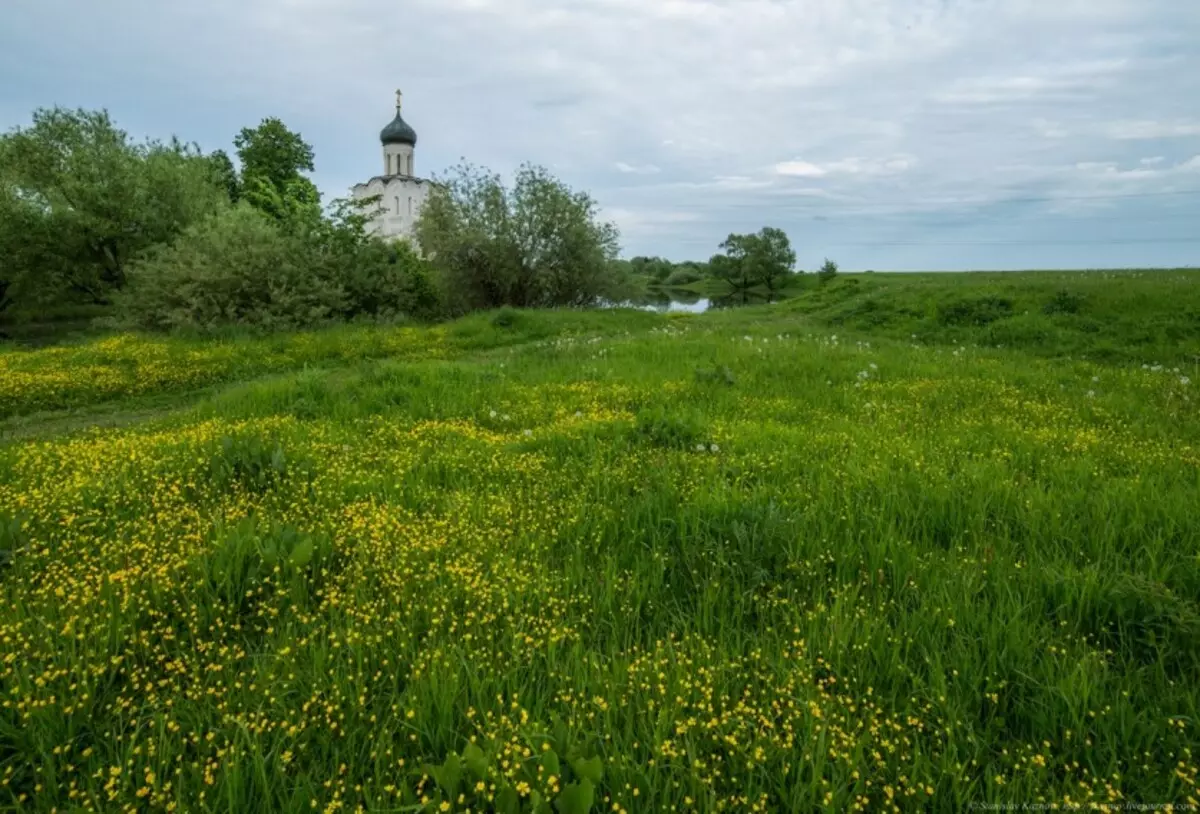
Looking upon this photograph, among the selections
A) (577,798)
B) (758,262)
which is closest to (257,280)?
(577,798)

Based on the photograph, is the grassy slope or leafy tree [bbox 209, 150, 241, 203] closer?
the grassy slope

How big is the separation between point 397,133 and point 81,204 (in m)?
46.4

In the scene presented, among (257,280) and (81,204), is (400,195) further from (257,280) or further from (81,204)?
(257,280)

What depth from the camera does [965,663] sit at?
310 centimetres

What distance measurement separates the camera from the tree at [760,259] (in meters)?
79.3

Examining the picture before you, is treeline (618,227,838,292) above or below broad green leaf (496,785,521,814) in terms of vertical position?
above


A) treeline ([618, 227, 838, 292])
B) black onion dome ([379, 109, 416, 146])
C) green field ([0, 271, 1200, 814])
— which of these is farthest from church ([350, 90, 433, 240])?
green field ([0, 271, 1200, 814])

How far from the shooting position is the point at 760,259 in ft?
259

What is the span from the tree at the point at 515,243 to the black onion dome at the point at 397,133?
4599cm

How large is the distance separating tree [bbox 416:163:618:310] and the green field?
68.7 feet

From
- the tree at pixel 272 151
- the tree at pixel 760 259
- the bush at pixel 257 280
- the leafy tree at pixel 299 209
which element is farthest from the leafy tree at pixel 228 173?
the tree at pixel 760 259

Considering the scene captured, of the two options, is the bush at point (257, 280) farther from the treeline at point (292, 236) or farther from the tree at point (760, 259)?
the tree at point (760, 259)

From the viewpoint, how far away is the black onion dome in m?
68.5

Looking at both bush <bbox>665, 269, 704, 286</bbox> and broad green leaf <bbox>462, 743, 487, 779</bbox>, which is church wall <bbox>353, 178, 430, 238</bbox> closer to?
bush <bbox>665, 269, 704, 286</bbox>
